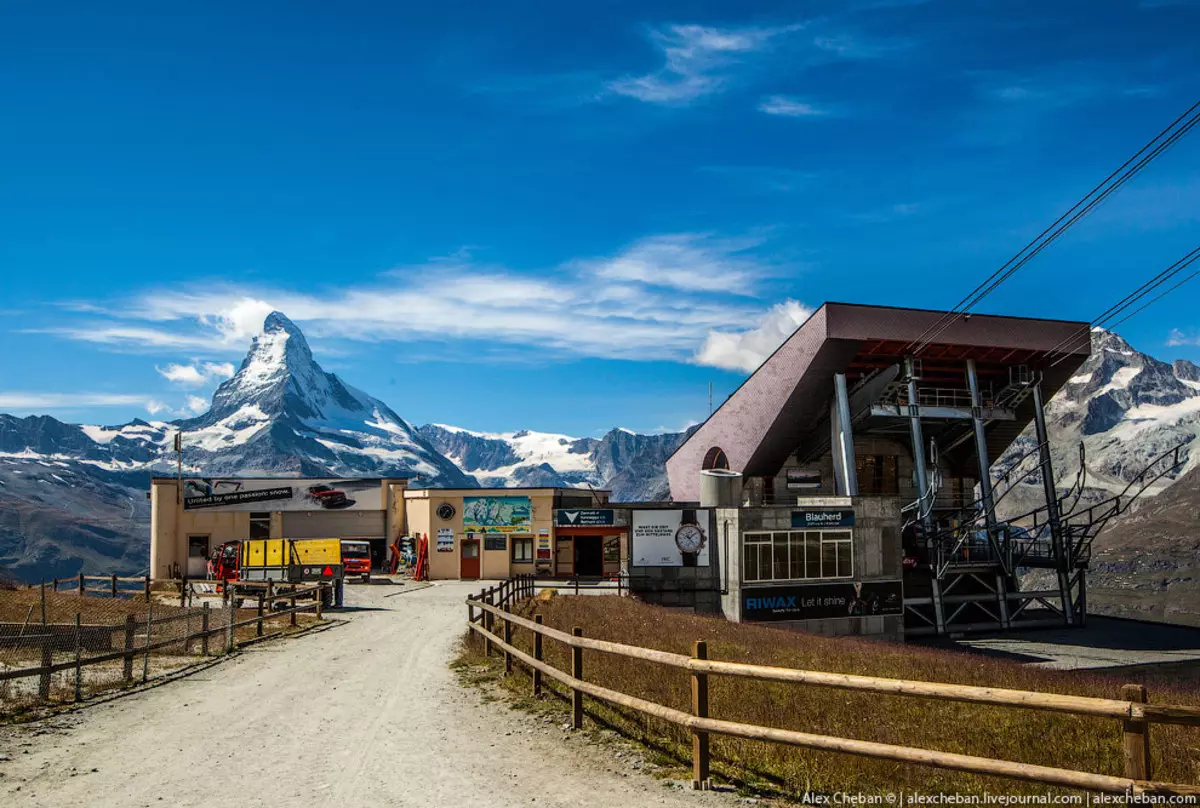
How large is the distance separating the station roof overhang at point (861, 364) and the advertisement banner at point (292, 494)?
88.9 feet

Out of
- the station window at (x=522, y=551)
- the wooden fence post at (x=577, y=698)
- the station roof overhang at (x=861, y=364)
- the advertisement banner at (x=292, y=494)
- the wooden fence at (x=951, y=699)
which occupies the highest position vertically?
the station roof overhang at (x=861, y=364)

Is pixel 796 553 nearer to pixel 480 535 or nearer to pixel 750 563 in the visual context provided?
pixel 750 563

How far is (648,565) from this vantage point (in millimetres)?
39781

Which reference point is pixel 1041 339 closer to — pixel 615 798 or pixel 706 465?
pixel 706 465

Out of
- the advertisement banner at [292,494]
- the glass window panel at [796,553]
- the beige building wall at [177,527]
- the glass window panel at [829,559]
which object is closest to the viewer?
the glass window panel at [796,553]

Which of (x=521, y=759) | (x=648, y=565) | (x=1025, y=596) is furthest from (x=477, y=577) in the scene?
(x=521, y=759)

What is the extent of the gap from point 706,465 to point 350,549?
23.9 m

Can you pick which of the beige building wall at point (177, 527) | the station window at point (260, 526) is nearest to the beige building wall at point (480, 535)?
the station window at point (260, 526)

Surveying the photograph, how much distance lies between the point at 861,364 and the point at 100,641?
41611 millimetres

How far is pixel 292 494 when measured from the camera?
67.6 m

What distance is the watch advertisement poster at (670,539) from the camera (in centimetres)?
3950

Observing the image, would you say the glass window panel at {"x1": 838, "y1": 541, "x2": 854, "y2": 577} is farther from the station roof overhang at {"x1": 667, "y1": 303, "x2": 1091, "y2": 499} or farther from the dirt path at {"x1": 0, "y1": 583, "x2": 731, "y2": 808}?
the dirt path at {"x1": 0, "y1": 583, "x2": 731, "y2": 808}

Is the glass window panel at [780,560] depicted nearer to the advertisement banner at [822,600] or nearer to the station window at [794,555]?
the station window at [794,555]

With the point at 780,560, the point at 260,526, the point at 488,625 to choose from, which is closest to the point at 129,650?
the point at 488,625
